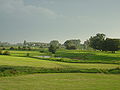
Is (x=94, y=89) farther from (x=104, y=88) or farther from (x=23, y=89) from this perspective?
(x=23, y=89)

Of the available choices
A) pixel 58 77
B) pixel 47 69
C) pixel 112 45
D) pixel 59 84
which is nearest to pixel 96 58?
pixel 112 45

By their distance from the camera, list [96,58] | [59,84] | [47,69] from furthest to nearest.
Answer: [96,58], [47,69], [59,84]

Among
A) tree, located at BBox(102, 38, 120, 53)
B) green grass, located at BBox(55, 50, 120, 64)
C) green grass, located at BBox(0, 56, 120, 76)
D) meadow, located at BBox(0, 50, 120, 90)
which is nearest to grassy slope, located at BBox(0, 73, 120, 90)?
meadow, located at BBox(0, 50, 120, 90)

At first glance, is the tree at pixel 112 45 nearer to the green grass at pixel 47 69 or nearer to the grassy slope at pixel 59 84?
the green grass at pixel 47 69

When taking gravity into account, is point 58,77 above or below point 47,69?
below

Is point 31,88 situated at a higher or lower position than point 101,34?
lower

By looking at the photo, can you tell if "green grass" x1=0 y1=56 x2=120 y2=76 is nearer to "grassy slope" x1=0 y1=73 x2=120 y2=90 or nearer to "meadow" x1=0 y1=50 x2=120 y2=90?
"meadow" x1=0 y1=50 x2=120 y2=90

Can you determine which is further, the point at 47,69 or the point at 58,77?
the point at 47,69

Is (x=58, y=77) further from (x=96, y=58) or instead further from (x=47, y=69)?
(x=96, y=58)

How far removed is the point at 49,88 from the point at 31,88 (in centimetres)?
173

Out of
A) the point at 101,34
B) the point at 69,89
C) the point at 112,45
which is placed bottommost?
the point at 69,89

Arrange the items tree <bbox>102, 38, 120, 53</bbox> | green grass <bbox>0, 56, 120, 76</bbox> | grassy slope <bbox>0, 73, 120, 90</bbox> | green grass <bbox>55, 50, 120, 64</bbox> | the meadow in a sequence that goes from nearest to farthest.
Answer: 1. grassy slope <bbox>0, 73, 120, 90</bbox>
2. the meadow
3. green grass <bbox>0, 56, 120, 76</bbox>
4. green grass <bbox>55, 50, 120, 64</bbox>
5. tree <bbox>102, 38, 120, 53</bbox>

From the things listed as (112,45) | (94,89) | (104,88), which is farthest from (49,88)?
(112,45)

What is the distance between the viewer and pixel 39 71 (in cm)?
2420
